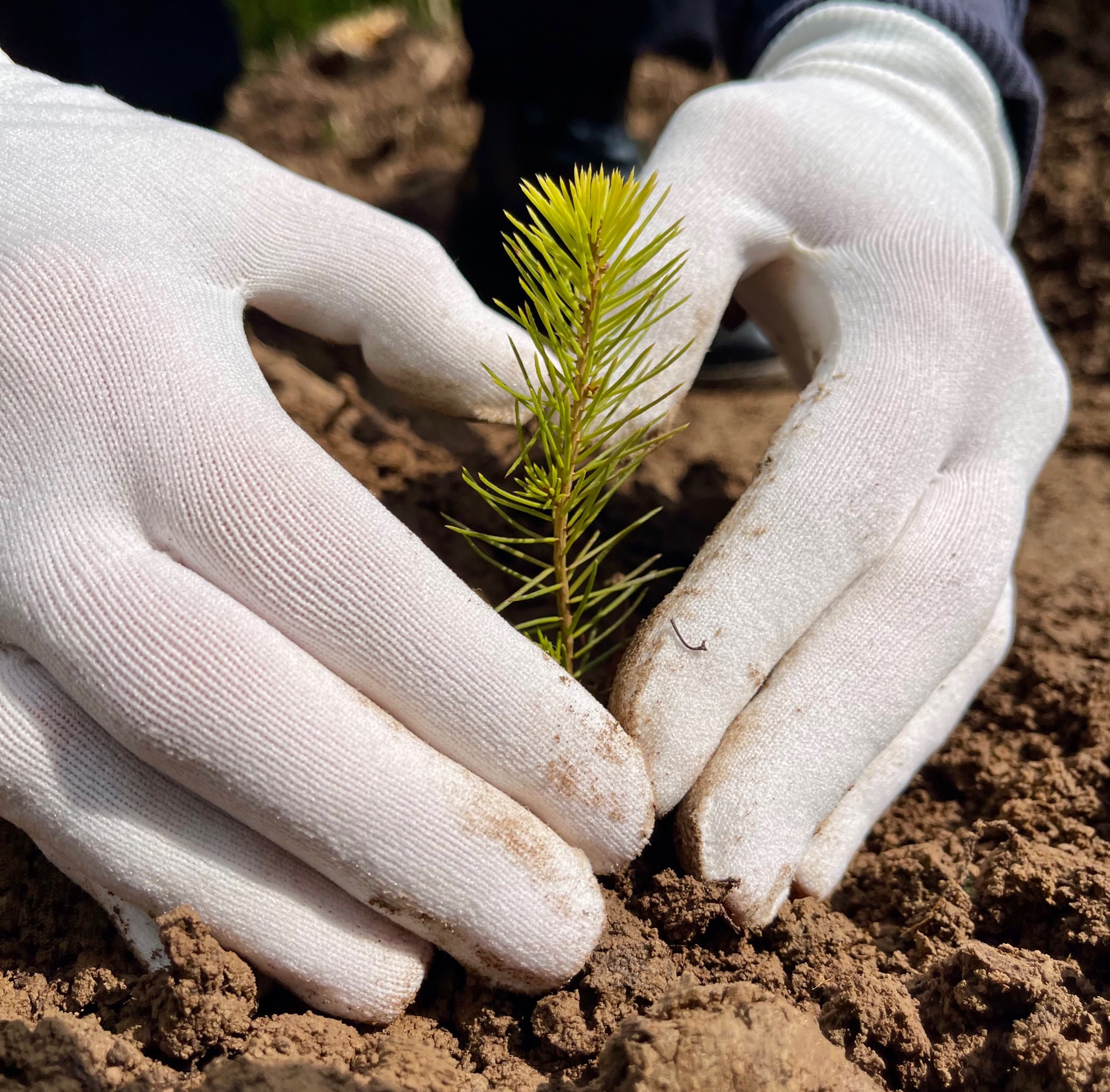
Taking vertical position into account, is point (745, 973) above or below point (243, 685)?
below

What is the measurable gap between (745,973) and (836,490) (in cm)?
64

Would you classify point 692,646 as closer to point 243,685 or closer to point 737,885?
point 737,885

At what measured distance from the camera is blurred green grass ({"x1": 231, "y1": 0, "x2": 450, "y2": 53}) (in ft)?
14.9

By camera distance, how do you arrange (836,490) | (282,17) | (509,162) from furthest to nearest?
(282,17) → (509,162) → (836,490)

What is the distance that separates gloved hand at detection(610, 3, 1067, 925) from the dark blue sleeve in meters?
0.30

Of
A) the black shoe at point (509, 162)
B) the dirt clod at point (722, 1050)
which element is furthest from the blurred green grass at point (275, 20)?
the dirt clod at point (722, 1050)

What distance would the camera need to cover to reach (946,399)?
1.40 meters

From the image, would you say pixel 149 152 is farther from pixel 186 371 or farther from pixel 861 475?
pixel 861 475

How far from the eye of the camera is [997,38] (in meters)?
1.85

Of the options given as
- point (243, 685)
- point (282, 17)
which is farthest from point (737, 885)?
point (282, 17)

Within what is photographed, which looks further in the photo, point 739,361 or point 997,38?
point 739,361

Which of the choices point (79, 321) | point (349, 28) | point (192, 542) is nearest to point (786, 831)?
point (192, 542)

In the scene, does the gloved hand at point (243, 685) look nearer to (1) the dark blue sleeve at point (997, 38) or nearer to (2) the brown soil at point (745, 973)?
(2) the brown soil at point (745, 973)

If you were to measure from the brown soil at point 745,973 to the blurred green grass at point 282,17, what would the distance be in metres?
3.50
